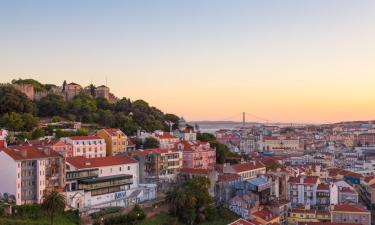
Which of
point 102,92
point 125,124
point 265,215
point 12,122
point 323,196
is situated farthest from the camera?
point 102,92

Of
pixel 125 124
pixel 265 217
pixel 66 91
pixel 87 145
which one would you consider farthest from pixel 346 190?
pixel 66 91

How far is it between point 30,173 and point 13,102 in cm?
2201

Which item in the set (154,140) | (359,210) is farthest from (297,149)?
(359,210)

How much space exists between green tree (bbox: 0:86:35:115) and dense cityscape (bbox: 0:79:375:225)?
0.10 meters

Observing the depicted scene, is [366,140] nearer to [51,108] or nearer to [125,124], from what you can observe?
[125,124]

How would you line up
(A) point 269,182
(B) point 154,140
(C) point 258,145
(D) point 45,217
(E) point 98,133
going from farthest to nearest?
(C) point 258,145
(B) point 154,140
(E) point 98,133
(A) point 269,182
(D) point 45,217

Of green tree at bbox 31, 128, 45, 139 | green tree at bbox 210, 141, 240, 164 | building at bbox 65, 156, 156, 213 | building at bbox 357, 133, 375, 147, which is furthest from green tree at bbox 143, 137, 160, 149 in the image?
building at bbox 357, 133, 375, 147

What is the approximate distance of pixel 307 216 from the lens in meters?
36.5

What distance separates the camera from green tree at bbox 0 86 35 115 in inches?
1955

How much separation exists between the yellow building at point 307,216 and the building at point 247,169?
6189 millimetres

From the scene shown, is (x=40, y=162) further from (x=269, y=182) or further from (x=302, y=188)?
(x=302, y=188)

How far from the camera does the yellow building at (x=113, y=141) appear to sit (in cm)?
4422

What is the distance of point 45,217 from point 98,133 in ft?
57.2

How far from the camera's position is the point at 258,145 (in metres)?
90.8
